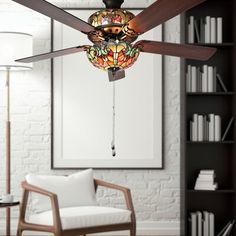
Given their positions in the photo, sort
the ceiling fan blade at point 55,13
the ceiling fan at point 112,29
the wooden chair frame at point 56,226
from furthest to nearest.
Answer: the wooden chair frame at point 56,226 → the ceiling fan at point 112,29 → the ceiling fan blade at point 55,13

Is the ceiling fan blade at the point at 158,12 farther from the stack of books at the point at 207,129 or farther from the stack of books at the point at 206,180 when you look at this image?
the stack of books at the point at 206,180

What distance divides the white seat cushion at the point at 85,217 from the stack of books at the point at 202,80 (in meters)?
1.21

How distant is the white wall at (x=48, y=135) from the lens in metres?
5.75

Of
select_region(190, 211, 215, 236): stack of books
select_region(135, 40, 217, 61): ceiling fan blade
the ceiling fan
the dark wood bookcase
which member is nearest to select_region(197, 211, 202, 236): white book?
select_region(190, 211, 215, 236): stack of books

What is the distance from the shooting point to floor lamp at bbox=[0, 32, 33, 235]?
5180 mm

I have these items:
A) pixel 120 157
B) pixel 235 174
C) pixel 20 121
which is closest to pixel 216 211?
pixel 235 174

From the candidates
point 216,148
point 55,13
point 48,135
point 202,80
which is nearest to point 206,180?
point 216,148

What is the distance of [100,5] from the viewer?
19.0 ft

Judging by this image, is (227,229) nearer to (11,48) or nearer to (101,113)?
(101,113)

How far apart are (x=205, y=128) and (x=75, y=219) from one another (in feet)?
4.56

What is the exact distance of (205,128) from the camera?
5.09m

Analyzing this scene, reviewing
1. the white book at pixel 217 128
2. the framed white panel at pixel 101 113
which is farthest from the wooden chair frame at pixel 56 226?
the framed white panel at pixel 101 113

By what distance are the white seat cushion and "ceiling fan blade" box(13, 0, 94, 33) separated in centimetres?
199

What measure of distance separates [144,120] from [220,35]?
3.87ft
